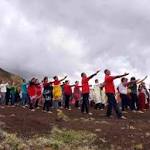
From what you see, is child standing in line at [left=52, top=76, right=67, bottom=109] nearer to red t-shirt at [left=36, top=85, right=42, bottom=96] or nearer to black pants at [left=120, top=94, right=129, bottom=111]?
red t-shirt at [left=36, top=85, right=42, bottom=96]

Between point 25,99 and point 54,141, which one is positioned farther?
point 25,99

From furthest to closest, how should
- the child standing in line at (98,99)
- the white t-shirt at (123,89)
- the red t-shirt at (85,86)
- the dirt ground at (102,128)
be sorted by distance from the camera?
1. the child standing in line at (98,99)
2. the white t-shirt at (123,89)
3. the red t-shirt at (85,86)
4. the dirt ground at (102,128)

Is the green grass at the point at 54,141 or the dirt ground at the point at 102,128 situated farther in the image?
the dirt ground at the point at 102,128

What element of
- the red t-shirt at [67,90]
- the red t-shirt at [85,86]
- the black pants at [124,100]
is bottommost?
the black pants at [124,100]

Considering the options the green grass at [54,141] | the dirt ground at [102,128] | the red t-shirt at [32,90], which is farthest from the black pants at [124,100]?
the green grass at [54,141]

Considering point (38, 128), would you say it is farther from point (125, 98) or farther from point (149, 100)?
point (149, 100)

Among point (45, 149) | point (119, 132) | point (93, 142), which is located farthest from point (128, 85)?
point (45, 149)

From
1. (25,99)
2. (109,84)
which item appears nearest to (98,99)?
(25,99)

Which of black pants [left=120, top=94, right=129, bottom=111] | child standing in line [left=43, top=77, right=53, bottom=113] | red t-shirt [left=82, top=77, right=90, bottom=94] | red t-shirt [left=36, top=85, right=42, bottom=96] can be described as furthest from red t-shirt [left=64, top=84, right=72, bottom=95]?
red t-shirt [left=82, top=77, right=90, bottom=94]

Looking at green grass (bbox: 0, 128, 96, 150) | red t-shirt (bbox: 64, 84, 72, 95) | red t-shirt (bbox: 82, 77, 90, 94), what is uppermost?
red t-shirt (bbox: 64, 84, 72, 95)

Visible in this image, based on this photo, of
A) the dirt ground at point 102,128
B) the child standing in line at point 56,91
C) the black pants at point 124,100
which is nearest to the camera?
the dirt ground at point 102,128

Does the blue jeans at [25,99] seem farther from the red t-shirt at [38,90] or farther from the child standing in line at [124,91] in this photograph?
the child standing in line at [124,91]

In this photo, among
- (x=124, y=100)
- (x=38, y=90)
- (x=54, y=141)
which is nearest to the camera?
(x=54, y=141)

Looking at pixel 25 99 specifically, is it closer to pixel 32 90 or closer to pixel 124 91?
pixel 32 90
